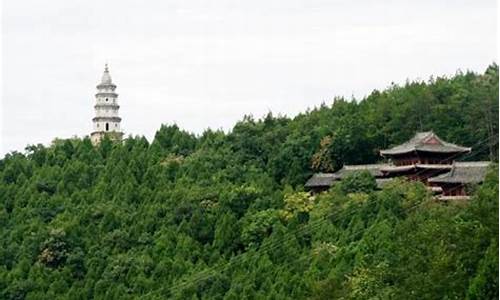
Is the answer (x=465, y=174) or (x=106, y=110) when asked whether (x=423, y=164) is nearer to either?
(x=465, y=174)

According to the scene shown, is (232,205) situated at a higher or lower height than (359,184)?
lower

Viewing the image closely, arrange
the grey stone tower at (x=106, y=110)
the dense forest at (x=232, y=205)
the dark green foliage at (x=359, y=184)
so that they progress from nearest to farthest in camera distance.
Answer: the dense forest at (x=232, y=205)
the dark green foliage at (x=359, y=184)
the grey stone tower at (x=106, y=110)

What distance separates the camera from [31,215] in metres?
43.6

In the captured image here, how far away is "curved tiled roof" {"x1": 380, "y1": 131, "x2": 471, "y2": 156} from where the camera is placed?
127 feet

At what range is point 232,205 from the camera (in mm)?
40250

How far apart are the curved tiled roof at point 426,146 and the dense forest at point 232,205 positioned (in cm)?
138

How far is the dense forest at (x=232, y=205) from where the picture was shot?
33031 mm

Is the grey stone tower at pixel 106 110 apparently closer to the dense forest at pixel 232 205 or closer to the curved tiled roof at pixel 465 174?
the dense forest at pixel 232 205

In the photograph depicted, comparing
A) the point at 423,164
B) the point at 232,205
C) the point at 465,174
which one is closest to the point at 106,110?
the point at 232,205

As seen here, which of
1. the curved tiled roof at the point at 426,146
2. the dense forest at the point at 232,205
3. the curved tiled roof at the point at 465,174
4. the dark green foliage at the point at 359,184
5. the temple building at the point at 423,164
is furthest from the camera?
the curved tiled roof at the point at 426,146

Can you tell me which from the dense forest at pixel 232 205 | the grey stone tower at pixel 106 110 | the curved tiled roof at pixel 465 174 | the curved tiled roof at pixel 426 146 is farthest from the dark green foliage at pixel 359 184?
the grey stone tower at pixel 106 110

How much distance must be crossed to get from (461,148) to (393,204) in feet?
15.8

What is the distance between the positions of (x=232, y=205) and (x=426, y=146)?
6.05 m

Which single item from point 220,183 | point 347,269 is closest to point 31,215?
point 220,183
